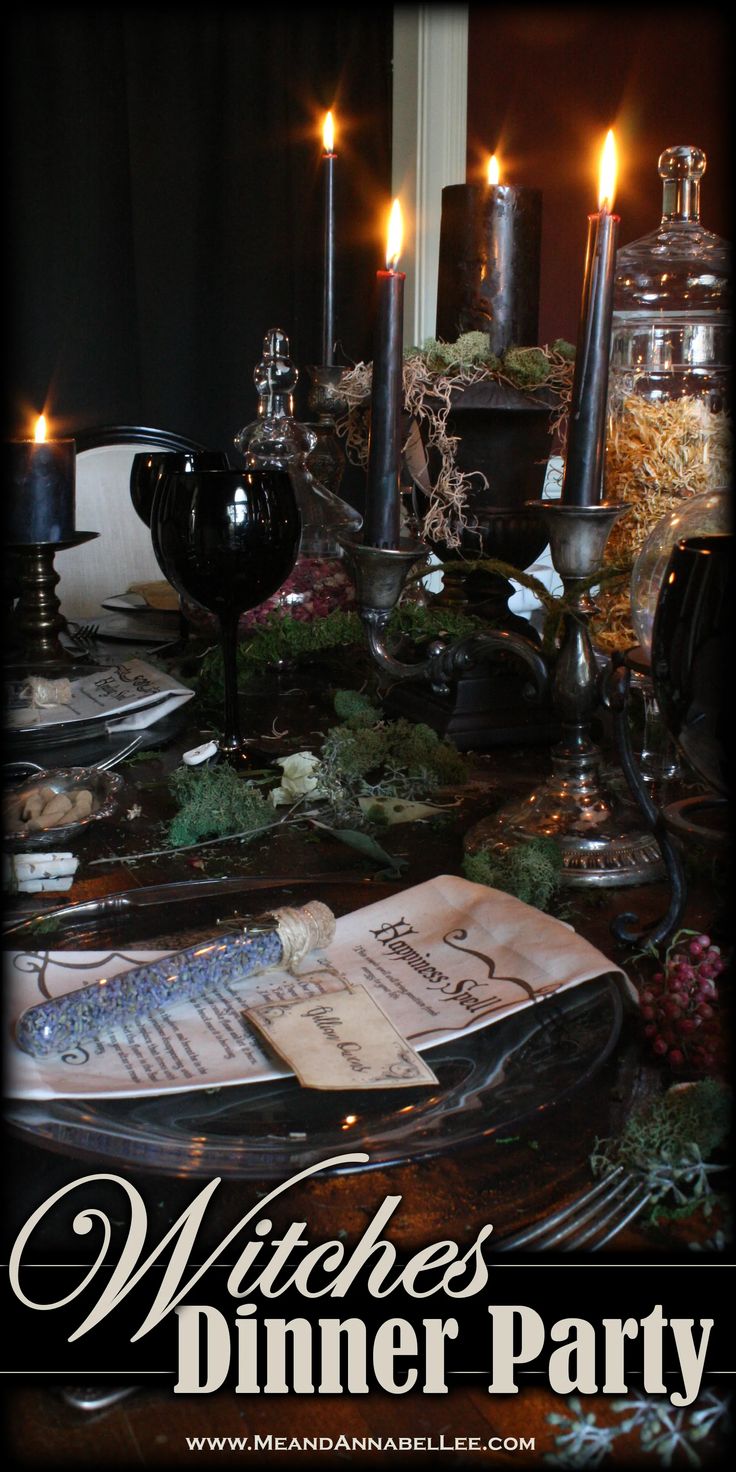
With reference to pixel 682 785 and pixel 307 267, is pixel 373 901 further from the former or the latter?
pixel 307 267

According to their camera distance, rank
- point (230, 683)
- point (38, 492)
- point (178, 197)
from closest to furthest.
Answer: point (230, 683) < point (38, 492) < point (178, 197)

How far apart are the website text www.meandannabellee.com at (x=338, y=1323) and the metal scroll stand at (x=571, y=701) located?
303mm

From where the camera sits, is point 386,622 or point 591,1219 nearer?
point 591,1219

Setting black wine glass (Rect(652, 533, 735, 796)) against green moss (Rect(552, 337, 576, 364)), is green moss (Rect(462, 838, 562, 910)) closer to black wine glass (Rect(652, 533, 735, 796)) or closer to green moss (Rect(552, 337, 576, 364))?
black wine glass (Rect(652, 533, 735, 796))

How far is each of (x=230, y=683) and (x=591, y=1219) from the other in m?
0.60

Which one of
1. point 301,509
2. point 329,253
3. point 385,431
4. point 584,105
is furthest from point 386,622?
point 584,105

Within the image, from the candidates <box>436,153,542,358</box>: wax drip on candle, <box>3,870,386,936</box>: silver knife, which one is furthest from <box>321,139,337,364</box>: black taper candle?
<box>3,870,386,936</box>: silver knife

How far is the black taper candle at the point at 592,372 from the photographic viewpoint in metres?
0.58

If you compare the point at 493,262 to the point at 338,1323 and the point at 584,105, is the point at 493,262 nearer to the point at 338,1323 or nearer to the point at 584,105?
the point at 338,1323

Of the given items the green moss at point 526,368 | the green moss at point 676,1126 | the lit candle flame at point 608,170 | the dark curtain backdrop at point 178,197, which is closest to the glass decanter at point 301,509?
the green moss at point 526,368

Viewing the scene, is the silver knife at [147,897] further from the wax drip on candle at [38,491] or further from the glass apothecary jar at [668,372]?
the wax drip on candle at [38,491]

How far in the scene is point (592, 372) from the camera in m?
0.60

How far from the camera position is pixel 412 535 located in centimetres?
116

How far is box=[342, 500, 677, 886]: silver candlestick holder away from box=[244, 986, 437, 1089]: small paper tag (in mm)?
224
